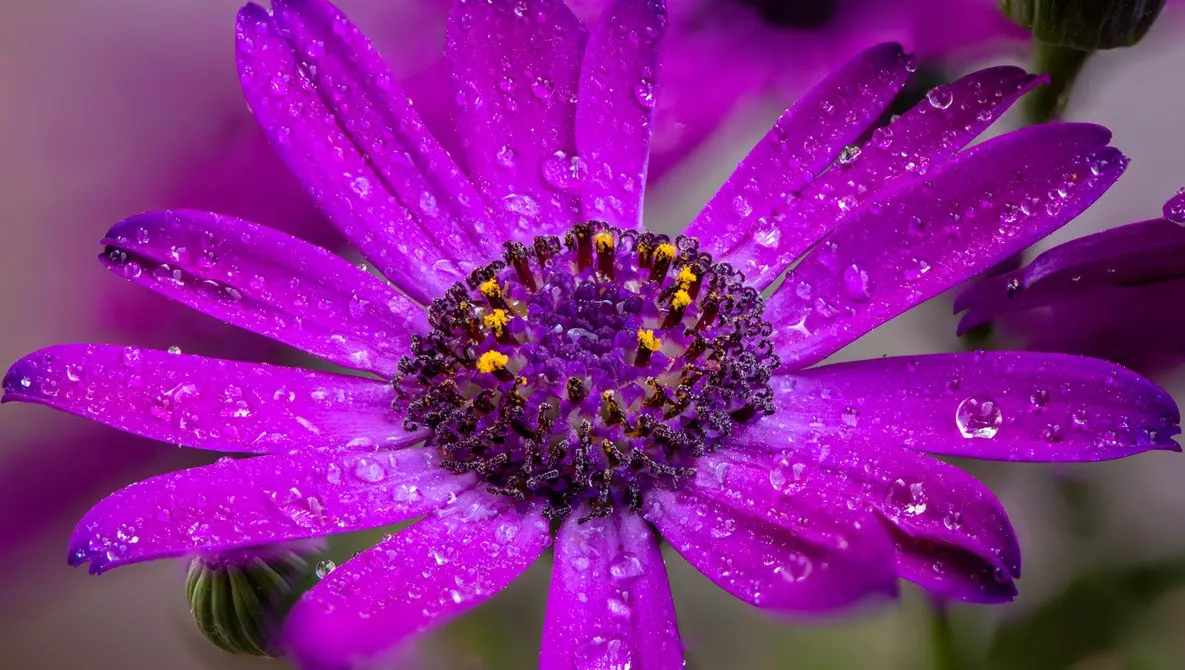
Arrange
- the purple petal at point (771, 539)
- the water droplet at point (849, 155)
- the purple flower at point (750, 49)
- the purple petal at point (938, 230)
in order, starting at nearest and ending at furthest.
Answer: the purple petal at point (771, 539)
the purple petal at point (938, 230)
the water droplet at point (849, 155)
the purple flower at point (750, 49)

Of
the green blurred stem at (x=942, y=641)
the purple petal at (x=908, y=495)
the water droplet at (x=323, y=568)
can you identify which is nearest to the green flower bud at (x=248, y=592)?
the water droplet at (x=323, y=568)

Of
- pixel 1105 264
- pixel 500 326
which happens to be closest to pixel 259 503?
pixel 500 326

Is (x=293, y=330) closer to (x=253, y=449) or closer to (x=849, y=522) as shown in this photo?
(x=253, y=449)

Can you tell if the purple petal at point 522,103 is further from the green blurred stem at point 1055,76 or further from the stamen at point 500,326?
the green blurred stem at point 1055,76

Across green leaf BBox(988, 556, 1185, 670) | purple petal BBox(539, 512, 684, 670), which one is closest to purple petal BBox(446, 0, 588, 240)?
purple petal BBox(539, 512, 684, 670)

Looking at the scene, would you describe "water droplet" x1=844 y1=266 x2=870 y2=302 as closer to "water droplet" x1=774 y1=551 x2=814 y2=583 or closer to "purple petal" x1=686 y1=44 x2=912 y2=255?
"purple petal" x1=686 y1=44 x2=912 y2=255

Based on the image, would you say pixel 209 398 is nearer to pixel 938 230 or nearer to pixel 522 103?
pixel 522 103
